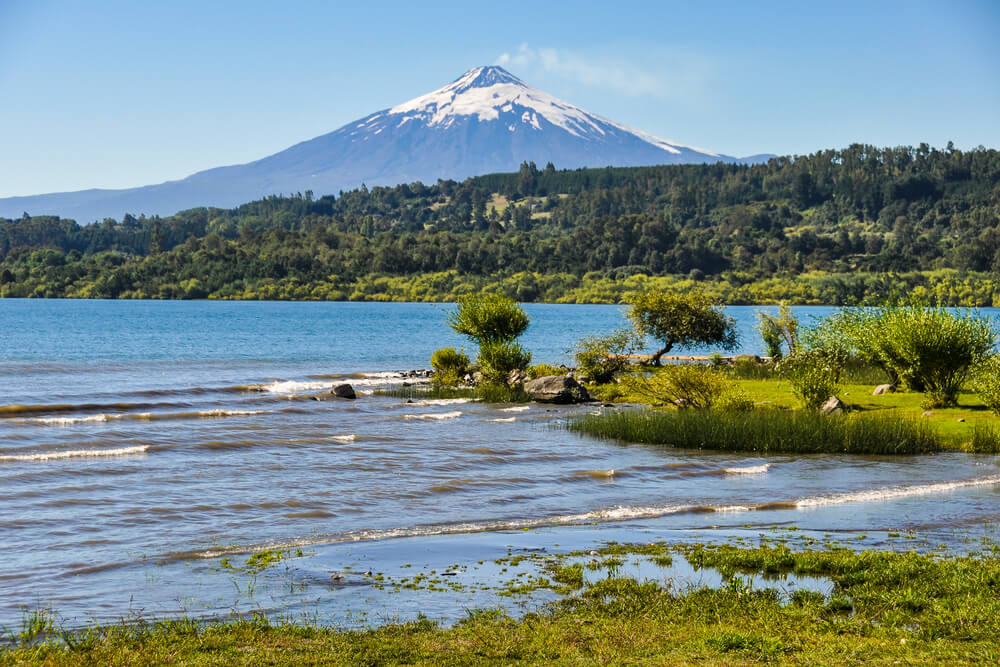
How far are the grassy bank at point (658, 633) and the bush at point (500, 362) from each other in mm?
32201

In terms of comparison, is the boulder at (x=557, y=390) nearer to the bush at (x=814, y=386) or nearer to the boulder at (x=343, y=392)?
the boulder at (x=343, y=392)

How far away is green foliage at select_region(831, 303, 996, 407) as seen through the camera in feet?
104

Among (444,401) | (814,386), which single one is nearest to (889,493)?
(814,386)

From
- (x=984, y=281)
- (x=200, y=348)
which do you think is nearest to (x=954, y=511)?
(x=200, y=348)

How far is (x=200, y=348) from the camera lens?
80.8 meters

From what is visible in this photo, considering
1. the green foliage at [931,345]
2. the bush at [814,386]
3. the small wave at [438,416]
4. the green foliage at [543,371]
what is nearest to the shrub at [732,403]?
the bush at [814,386]

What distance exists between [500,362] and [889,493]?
26.2m

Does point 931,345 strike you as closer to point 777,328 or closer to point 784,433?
point 784,433

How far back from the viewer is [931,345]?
31.9 meters

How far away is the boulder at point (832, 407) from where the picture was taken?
1188 inches

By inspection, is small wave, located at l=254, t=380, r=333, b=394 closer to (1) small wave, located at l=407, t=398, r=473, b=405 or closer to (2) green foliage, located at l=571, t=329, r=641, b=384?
(1) small wave, located at l=407, t=398, r=473, b=405

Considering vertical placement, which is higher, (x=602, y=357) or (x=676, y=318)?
(x=676, y=318)

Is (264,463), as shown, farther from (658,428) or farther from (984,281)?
(984,281)

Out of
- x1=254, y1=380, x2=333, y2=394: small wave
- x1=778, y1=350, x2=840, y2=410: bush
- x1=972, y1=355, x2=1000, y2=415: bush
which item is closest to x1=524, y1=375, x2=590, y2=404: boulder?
x1=778, y1=350, x2=840, y2=410: bush
